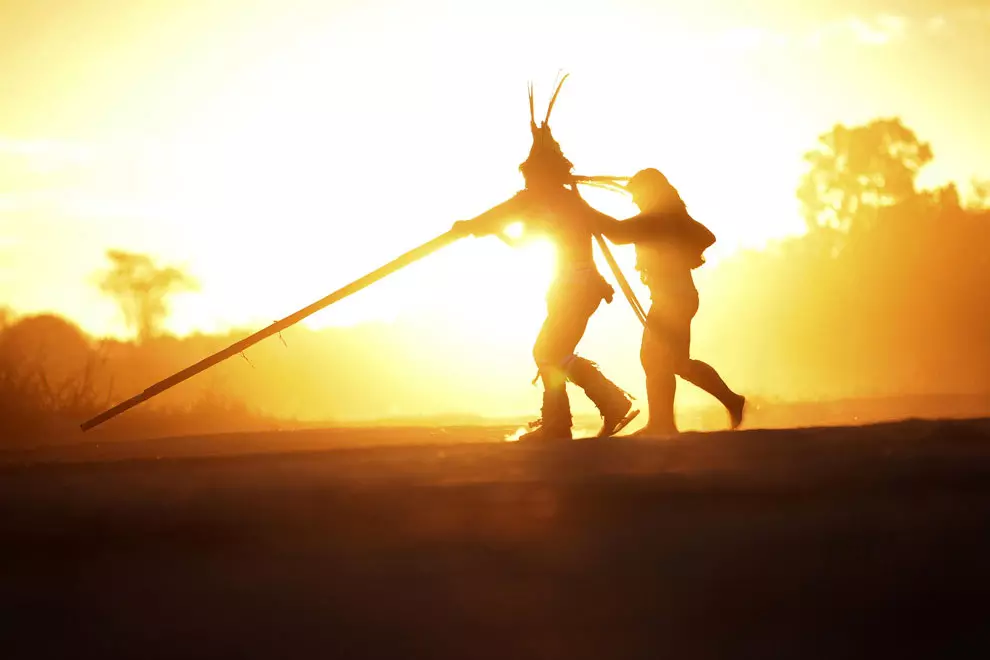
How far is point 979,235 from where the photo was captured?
108 ft

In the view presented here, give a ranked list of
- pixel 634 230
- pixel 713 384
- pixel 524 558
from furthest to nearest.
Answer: pixel 713 384 → pixel 634 230 → pixel 524 558

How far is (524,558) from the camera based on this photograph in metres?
3.24

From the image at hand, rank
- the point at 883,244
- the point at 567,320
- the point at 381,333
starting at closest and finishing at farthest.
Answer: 1. the point at 567,320
2. the point at 883,244
3. the point at 381,333

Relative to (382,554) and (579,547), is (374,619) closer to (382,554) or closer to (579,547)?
(382,554)

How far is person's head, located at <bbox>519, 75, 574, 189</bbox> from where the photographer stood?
7602mm

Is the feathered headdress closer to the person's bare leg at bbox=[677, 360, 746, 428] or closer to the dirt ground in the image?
the person's bare leg at bbox=[677, 360, 746, 428]

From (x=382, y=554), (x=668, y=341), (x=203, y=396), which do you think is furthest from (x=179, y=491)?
(x=203, y=396)

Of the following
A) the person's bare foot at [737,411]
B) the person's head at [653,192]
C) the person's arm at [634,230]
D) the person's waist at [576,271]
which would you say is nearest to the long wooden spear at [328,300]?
the person's waist at [576,271]

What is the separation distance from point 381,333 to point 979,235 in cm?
2198

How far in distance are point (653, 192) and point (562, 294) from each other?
1.01 m

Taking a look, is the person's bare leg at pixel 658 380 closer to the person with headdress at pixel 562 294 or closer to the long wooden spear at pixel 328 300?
the person with headdress at pixel 562 294

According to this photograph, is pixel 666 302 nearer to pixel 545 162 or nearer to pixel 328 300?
pixel 545 162

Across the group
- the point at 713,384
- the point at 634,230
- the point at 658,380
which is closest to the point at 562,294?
the point at 634,230

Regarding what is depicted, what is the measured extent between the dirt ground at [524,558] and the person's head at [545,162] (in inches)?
137
